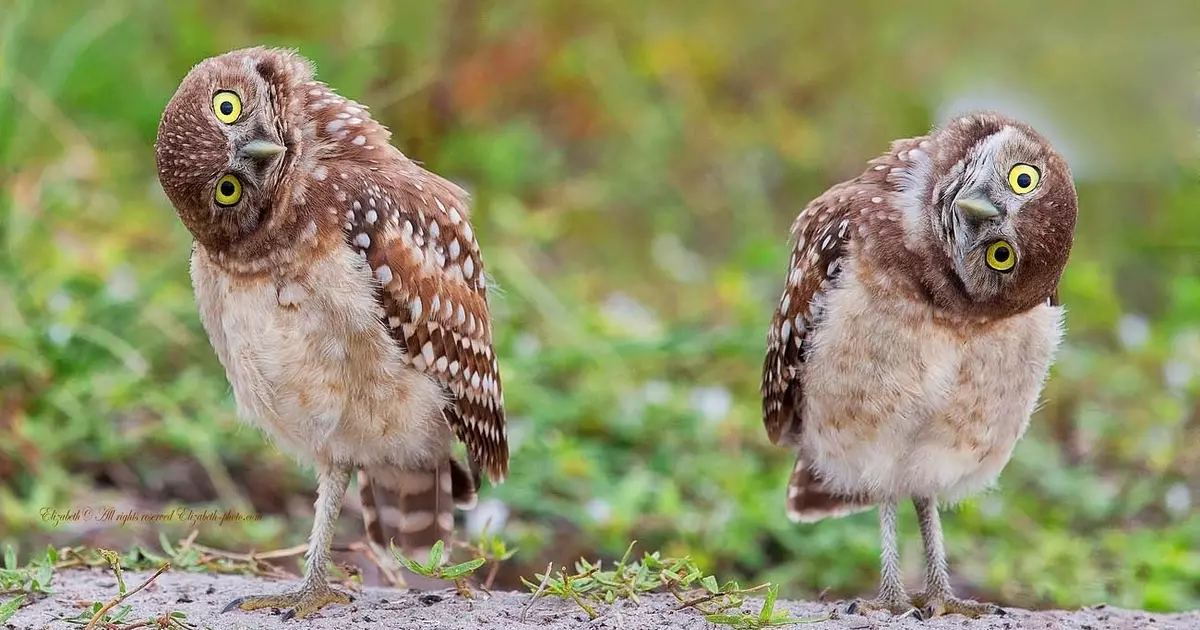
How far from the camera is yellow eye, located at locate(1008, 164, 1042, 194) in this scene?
3426mm

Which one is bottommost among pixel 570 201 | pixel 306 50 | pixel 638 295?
pixel 638 295

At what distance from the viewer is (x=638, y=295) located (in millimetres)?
8258

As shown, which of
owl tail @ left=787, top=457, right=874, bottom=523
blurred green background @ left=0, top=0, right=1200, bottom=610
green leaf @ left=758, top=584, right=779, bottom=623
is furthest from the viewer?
blurred green background @ left=0, top=0, right=1200, bottom=610

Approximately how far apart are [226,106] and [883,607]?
2.18m

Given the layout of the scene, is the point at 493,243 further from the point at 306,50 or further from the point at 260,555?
the point at 260,555

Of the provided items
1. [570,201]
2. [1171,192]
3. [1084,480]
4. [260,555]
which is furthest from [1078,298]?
[260,555]

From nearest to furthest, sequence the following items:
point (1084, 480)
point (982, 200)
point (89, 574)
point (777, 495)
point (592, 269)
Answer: point (982, 200)
point (89, 574)
point (777, 495)
point (1084, 480)
point (592, 269)

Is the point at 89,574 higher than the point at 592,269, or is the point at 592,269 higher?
the point at 592,269

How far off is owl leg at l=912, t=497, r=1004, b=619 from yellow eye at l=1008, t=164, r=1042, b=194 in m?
1.01

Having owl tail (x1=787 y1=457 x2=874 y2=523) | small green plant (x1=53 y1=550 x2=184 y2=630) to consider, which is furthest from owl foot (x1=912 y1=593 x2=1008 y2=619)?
small green plant (x1=53 y1=550 x2=184 y2=630)

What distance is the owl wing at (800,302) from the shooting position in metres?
3.83

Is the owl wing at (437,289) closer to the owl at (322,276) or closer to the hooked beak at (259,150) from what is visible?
the owl at (322,276)

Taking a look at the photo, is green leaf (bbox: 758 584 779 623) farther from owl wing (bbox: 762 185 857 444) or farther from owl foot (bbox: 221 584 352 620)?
owl foot (bbox: 221 584 352 620)

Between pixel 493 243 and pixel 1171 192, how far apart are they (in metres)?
4.64
